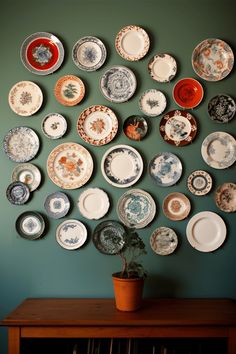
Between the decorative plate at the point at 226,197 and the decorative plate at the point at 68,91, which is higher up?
the decorative plate at the point at 68,91

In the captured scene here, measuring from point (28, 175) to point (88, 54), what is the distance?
0.78 m

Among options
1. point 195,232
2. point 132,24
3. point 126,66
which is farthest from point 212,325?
point 132,24

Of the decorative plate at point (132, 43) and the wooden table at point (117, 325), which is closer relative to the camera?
the wooden table at point (117, 325)

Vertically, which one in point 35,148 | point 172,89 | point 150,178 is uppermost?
point 172,89

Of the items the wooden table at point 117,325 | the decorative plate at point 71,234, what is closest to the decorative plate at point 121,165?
the decorative plate at point 71,234

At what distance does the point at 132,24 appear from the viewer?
197 cm

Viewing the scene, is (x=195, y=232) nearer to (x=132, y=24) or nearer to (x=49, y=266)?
(x=49, y=266)

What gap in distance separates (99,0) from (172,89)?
2.21 feet

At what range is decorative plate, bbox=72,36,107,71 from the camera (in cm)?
195

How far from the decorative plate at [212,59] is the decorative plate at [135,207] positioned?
2.54ft

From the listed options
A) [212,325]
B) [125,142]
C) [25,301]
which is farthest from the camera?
Answer: [125,142]

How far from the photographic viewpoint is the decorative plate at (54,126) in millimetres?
1936

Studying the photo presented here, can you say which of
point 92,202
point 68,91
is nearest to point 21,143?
point 68,91

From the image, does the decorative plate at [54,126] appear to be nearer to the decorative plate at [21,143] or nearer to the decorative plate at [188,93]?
the decorative plate at [21,143]
